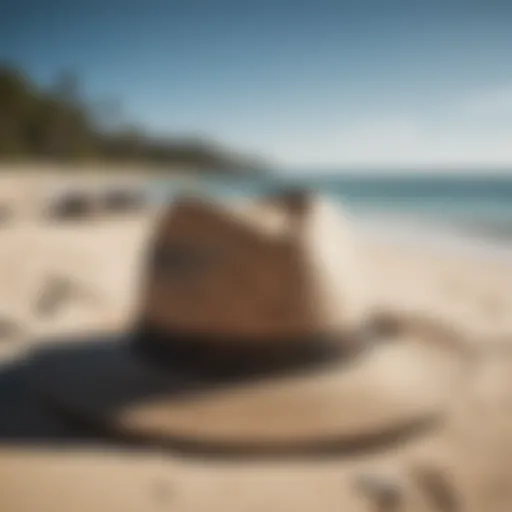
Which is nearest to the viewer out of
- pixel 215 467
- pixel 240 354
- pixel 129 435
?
pixel 215 467

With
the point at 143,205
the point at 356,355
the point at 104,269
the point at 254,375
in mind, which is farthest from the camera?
the point at 143,205

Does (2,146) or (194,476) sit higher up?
(2,146)

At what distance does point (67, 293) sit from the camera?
6.53 meters

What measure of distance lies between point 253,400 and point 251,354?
0.34 meters

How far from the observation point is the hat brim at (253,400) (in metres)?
3.14

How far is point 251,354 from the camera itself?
362 centimetres

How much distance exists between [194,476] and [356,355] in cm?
143

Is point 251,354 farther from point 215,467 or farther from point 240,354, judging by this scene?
point 215,467

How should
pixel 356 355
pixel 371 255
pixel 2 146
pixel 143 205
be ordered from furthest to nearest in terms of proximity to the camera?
1. pixel 143 205
2. pixel 2 146
3. pixel 371 255
4. pixel 356 355

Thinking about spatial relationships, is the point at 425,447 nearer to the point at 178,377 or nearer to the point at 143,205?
the point at 178,377

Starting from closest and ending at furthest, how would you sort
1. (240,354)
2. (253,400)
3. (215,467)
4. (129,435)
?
(215,467), (129,435), (253,400), (240,354)

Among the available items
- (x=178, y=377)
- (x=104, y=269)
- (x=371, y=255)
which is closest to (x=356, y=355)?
(x=178, y=377)

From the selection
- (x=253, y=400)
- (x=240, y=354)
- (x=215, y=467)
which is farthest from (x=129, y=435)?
(x=240, y=354)

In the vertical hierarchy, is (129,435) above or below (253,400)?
below
